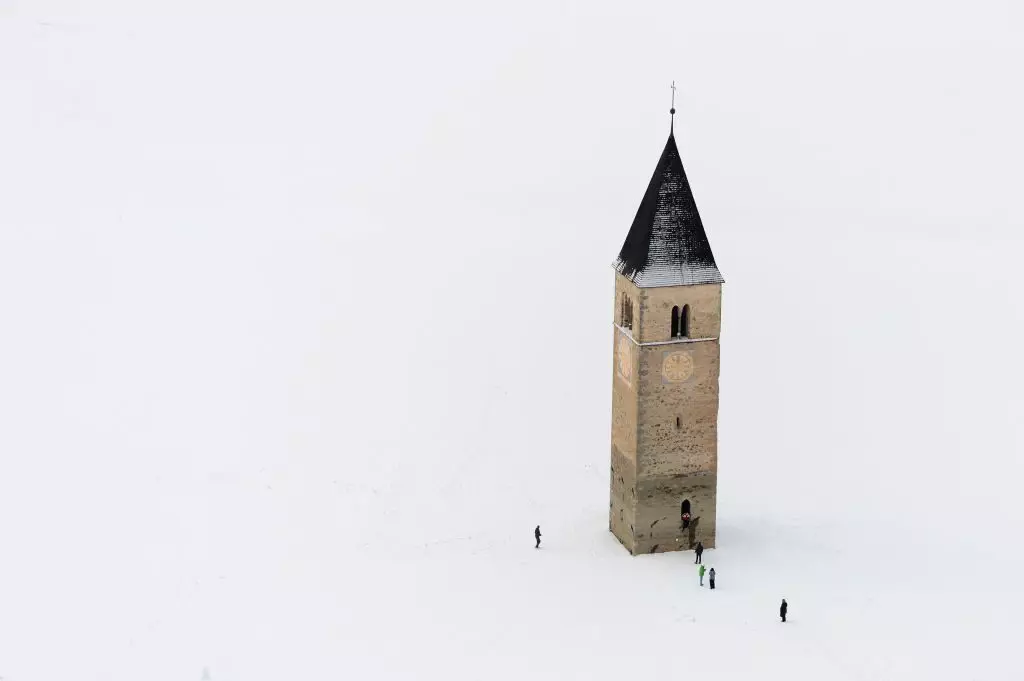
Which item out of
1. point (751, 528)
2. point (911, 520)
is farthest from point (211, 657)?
point (911, 520)

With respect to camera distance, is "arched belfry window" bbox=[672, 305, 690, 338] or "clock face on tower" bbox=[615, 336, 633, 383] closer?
"arched belfry window" bbox=[672, 305, 690, 338]

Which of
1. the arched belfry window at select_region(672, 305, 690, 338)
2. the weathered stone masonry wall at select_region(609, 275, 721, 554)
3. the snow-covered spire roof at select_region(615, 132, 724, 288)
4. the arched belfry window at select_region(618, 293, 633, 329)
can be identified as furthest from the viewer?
the arched belfry window at select_region(618, 293, 633, 329)

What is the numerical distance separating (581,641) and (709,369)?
986cm

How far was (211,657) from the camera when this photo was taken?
52.3m

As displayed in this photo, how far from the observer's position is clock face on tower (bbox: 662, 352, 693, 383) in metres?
57.2

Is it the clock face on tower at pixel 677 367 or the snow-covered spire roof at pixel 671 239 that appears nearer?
the snow-covered spire roof at pixel 671 239

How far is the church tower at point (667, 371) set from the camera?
56.4m

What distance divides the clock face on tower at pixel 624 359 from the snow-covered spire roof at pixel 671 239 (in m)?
2.43

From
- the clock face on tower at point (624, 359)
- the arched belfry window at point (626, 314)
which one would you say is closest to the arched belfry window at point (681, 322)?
the arched belfry window at point (626, 314)

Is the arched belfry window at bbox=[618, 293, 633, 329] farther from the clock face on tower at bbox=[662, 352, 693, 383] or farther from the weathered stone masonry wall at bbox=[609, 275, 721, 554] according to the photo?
the clock face on tower at bbox=[662, 352, 693, 383]

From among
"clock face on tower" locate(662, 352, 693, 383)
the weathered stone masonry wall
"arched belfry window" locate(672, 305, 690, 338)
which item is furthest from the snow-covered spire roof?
"clock face on tower" locate(662, 352, 693, 383)

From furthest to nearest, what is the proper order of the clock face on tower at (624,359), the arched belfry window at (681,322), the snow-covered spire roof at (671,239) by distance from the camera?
the clock face on tower at (624,359) → the arched belfry window at (681,322) → the snow-covered spire roof at (671,239)

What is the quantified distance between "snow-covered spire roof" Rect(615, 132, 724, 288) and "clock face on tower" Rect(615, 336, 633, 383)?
2.43m

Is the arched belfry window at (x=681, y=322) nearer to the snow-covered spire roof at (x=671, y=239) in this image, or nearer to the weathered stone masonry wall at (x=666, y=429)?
the weathered stone masonry wall at (x=666, y=429)
